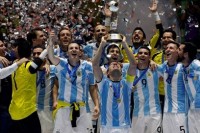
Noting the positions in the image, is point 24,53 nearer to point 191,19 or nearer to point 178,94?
point 178,94

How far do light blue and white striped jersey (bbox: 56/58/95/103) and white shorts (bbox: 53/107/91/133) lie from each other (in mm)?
191

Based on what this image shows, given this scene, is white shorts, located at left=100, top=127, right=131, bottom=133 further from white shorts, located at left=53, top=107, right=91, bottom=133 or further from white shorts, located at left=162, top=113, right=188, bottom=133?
white shorts, located at left=162, top=113, right=188, bottom=133

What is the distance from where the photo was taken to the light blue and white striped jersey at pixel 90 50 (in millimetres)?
12312

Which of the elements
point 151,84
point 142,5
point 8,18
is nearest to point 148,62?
point 151,84

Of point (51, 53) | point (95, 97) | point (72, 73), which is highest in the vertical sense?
point (51, 53)

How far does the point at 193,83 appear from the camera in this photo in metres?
10.9

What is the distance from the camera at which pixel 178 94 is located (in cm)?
1097

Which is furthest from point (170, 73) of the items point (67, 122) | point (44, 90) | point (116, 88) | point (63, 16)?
point (63, 16)

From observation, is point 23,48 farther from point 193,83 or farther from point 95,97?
point 193,83

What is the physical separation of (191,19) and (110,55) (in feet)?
23.9

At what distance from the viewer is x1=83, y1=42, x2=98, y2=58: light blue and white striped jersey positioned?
12312mm

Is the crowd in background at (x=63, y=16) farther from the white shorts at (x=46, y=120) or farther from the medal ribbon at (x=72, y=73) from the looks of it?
the medal ribbon at (x=72, y=73)

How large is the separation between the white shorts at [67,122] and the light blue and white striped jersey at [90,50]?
165 cm

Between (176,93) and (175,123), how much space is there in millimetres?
478
